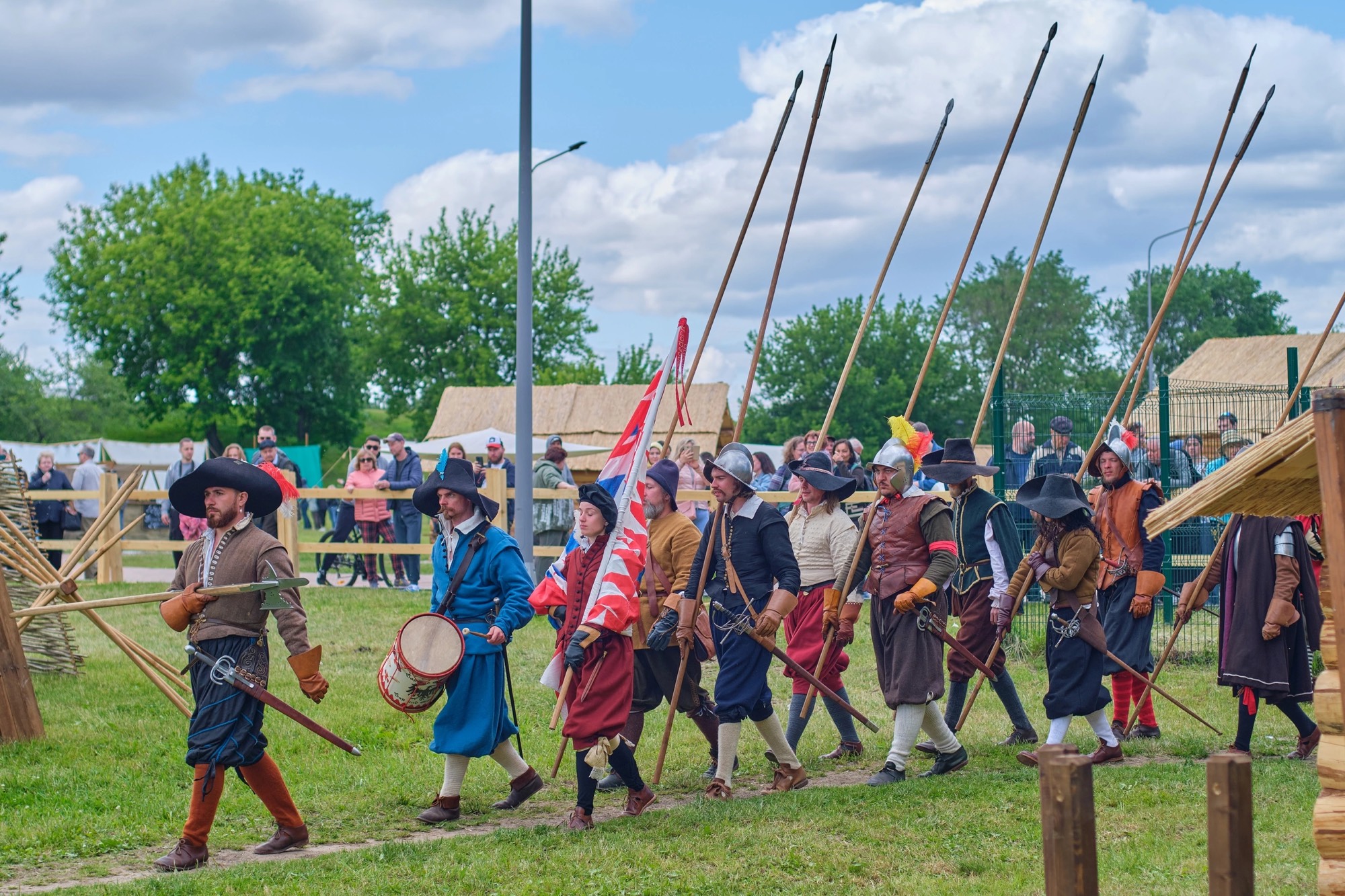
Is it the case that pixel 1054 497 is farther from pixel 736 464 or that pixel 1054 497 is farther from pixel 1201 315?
pixel 1201 315

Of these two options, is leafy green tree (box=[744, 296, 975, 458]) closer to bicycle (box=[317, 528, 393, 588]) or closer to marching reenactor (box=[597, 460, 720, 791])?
bicycle (box=[317, 528, 393, 588])

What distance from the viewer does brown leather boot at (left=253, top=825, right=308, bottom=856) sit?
663cm

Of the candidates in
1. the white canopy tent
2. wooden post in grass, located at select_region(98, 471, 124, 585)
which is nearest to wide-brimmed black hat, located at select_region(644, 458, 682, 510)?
wooden post in grass, located at select_region(98, 471, 124, 585)

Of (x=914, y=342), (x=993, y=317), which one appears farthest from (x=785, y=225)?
(x=993, y=317)

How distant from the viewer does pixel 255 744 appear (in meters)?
6.48

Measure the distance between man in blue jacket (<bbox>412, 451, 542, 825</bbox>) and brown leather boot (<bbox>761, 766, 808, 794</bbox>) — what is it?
4.45 ft

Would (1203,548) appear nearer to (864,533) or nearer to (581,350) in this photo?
(864,533)

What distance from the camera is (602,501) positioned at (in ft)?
24.2

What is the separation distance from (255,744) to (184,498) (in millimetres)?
1283

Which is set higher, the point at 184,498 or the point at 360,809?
the point at 184,498

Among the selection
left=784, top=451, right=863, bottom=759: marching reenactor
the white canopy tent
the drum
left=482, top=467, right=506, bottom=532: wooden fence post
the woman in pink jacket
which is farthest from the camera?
the white canopy tent

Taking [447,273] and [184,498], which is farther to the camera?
[447,273]

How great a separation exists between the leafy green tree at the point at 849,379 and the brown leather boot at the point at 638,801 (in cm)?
5129

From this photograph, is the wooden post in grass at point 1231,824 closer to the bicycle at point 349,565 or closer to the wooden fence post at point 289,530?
the bicycle at point 349,565
